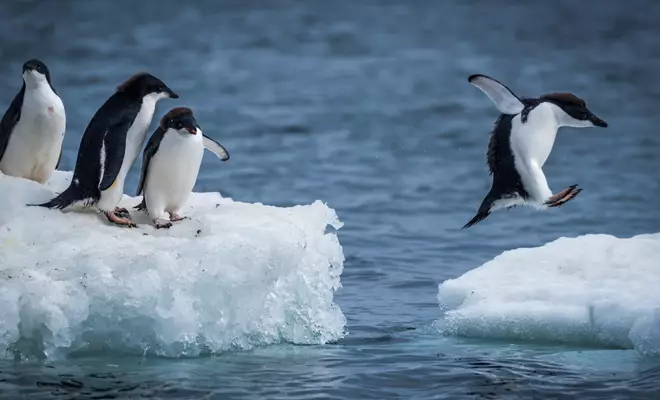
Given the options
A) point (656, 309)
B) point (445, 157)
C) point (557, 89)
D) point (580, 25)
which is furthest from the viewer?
point (580, 25)

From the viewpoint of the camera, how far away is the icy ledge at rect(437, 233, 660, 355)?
6.61m

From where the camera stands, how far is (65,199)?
6.42 metres

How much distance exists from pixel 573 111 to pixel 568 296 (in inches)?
37.2

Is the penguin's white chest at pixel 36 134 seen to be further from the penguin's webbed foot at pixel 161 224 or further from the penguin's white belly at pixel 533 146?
the penguin's white belly at pixel 533 146

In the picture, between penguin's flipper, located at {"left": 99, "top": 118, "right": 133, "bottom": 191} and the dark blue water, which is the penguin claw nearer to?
penguin's flipper, located at {"left": 99, "top": 118, "right": 133, "bottom": 191}

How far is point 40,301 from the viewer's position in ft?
19.3

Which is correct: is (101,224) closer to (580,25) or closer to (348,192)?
(348,192)

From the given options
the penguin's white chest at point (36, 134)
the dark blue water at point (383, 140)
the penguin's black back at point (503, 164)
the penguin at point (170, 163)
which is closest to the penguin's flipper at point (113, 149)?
the penguin at point (170, 163)

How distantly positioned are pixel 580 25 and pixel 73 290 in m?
26.3

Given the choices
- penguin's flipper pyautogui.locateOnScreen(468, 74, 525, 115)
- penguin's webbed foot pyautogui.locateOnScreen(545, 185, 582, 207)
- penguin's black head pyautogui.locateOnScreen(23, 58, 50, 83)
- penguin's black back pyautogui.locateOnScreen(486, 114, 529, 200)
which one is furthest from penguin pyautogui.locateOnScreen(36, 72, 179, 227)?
penguin's webbed foot pyautogui.locateOnScreen(545, 185, 582, 207)

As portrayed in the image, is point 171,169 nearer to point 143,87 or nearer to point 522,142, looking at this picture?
point 143,87

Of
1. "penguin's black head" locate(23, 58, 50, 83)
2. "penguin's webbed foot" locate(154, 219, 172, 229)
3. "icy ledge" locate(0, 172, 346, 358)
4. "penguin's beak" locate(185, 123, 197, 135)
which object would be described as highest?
"penguin's black head" locate(23, 58, 50, 83)

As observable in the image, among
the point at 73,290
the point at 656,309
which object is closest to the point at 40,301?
the point at 73,290

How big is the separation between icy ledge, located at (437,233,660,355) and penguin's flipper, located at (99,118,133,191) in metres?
1.89
